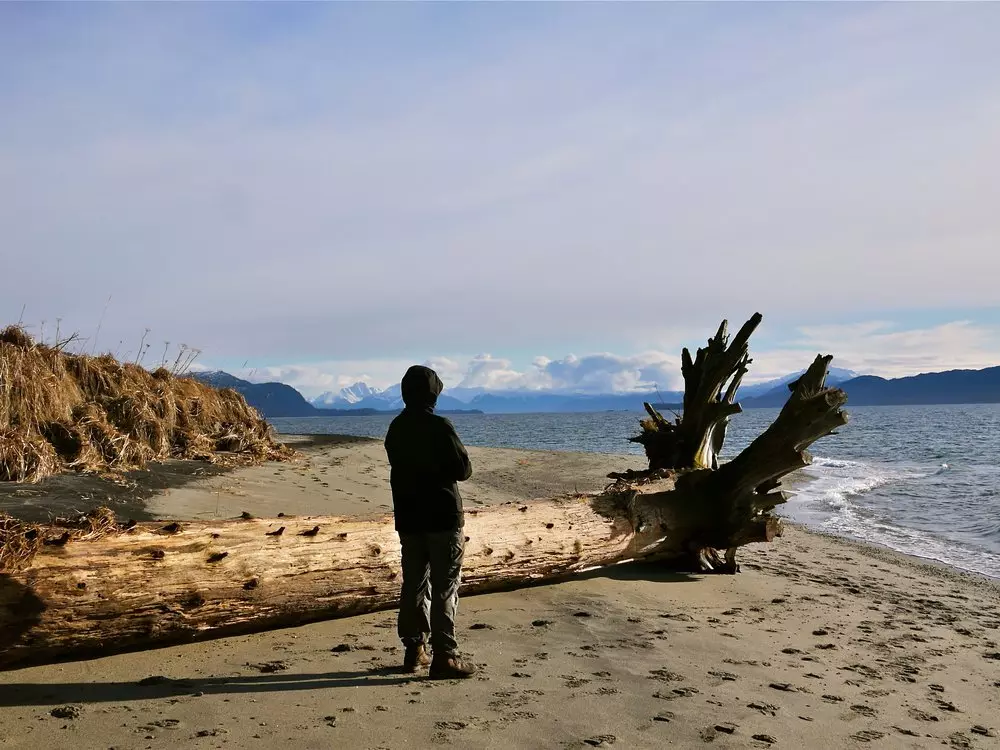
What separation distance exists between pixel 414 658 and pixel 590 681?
112cm

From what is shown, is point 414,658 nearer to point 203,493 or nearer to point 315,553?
point 315,553

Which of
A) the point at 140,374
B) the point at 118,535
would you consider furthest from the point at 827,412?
the point at 140,374

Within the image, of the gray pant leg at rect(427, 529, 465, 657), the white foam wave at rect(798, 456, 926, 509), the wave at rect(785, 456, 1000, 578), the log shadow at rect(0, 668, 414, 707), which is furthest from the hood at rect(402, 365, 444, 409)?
the white foam wave at rect(798, 456, 926, 509)

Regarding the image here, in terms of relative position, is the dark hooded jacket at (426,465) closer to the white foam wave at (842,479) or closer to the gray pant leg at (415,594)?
the gray pant leg at (415,594)

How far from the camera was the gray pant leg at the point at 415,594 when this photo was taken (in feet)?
16.0

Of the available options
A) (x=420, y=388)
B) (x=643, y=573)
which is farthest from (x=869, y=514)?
(x=420, y=388)

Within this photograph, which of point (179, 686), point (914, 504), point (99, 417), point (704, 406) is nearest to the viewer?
point (179, 686)

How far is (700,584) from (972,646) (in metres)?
2.49

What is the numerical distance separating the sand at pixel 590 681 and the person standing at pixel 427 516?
26 cm

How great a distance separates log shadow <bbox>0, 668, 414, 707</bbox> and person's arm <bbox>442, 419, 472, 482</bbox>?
4.22ft

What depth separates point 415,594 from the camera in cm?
492

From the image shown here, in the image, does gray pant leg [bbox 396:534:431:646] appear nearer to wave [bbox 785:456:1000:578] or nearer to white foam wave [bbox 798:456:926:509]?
wave [bbox 785:456:1000:578]

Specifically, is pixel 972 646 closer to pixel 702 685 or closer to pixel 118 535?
pixel 702 685

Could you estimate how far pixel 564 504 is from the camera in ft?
25.6
